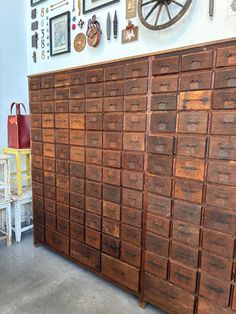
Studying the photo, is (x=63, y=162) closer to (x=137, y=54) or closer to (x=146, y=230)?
(x=146, y=230)

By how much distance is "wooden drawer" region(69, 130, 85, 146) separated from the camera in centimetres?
200

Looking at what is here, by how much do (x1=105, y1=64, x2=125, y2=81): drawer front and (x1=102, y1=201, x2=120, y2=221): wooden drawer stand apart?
885 millimetres

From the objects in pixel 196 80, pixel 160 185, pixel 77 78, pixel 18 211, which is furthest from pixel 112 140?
pixel 18 211

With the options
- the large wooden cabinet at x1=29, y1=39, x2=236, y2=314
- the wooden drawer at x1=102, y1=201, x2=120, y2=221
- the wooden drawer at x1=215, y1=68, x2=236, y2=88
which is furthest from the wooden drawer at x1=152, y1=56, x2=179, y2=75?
the wooden drawer at x1=102, y1=201, x2=120, y2=221

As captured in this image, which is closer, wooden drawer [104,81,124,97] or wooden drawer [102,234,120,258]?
wooden drawer [104,81,124,97]

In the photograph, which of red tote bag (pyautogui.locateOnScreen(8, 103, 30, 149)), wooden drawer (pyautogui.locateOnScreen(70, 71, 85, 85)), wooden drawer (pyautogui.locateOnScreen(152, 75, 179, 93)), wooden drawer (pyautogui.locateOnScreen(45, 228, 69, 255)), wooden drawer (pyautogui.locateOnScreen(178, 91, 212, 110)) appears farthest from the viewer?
red tote bag (pyautogui.locateOnScreen(8, 103, 30, 149))

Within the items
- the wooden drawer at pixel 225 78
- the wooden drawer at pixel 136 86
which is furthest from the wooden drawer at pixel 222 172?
the wooden drawer at pixel 136 86

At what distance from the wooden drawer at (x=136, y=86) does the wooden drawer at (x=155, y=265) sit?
107 centimetres

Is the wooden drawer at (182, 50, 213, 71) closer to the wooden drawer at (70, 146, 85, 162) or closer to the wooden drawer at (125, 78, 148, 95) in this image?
the wooden drawer at (125, 78, 148, 95)

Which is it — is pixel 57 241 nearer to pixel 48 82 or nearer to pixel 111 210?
pixel 111 210

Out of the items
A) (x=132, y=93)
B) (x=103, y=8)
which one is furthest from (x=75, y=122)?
(x=103, y=8)

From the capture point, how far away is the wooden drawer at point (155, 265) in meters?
1.67

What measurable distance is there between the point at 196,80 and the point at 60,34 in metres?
1.31

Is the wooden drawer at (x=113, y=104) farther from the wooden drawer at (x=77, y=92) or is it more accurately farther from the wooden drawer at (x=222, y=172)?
the wooden drawer at (x=222, y=172)
